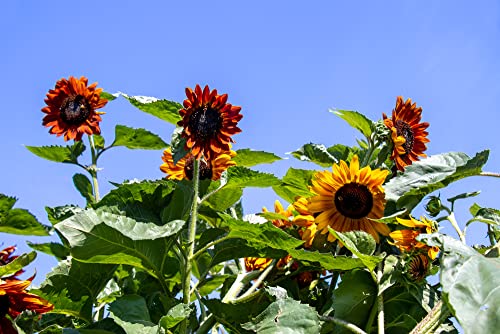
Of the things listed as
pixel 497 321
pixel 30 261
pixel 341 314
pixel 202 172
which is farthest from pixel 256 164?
pixel 497 321

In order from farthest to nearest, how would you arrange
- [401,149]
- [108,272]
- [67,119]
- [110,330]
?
[67,119], [401,149], [108,272], [110,330]

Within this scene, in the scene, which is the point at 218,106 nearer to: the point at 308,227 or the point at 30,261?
the point at 308,227

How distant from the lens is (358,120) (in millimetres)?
1981

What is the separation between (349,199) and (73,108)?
45.9 inches

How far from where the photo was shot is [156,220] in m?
1.75

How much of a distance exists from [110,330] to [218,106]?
2.08ft

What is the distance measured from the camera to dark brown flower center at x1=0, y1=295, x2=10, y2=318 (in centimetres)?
173

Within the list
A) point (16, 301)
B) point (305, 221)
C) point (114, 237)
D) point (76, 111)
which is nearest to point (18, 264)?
point (16, 301)

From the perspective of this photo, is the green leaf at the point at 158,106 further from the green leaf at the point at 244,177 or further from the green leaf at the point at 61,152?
the green leaf at the point at 61,152

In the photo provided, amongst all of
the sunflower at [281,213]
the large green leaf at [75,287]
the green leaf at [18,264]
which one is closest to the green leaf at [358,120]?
the sunflower at [281,213]

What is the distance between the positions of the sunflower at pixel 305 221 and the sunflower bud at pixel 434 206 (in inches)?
11.8

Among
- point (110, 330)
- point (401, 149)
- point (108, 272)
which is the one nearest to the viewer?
point (110, 330)

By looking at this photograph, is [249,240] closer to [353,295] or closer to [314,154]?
[353,295]

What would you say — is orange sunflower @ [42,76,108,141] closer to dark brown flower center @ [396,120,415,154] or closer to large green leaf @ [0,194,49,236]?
large green leaf @ [0,194,49,236]
